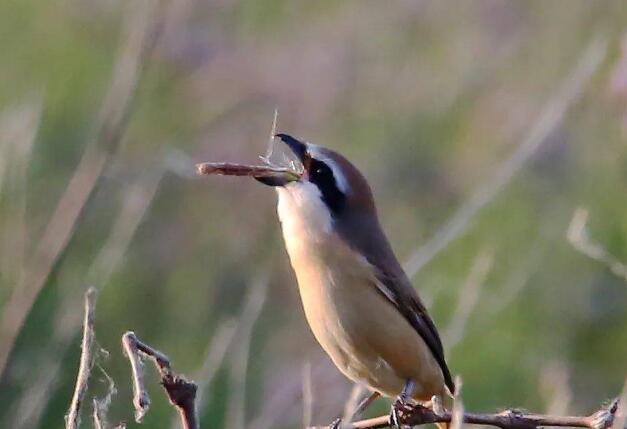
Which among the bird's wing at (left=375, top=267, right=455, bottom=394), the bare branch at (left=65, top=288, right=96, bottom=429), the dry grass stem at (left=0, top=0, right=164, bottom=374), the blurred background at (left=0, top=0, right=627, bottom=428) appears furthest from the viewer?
the blurred background at (left=0, top=0, right=627, bottom=428)

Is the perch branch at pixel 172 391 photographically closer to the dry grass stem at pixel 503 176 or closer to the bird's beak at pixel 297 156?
the bird's beak at pixel 297 156

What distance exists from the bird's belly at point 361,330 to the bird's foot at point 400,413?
0.31 meters

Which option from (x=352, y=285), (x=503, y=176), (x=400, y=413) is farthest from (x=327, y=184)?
(x=400, y=413)

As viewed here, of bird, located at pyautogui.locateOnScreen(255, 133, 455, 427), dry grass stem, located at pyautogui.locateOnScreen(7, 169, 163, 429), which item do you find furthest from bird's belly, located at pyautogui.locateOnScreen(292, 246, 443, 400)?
dry grass stem, located at pyautogui.locateOnScreen(7, 169, 163, 429)

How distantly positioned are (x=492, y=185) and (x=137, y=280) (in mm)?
3109

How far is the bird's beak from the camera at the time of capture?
3.54 metres

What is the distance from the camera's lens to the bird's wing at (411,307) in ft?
12.5

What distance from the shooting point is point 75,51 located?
8039 millimetres

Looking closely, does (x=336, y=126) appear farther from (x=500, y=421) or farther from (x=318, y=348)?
(x=500, y=421)

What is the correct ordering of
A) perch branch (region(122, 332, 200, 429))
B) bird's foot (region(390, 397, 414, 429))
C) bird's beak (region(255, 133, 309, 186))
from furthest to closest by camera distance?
bird's beak (region(255, 133, 309, 186)) → bird's foot (region(390, 397, 414, 429)) → perch branch (region(122, 332, 200, 429))

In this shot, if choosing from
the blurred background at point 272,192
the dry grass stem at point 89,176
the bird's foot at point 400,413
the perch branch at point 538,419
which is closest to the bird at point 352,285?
the blurred background at point 272,192

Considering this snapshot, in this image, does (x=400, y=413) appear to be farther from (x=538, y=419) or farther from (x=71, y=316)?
(x=71, y=316)

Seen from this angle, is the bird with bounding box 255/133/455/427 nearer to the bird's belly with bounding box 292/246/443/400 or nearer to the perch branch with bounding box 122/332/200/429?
the bird's belly with bounding box 292/246/443/400

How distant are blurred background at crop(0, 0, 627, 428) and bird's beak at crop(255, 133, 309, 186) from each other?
0.43 metres
